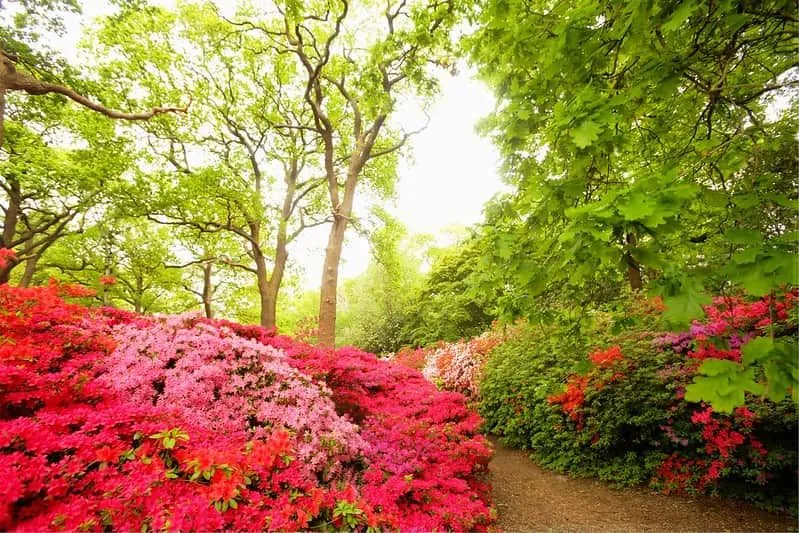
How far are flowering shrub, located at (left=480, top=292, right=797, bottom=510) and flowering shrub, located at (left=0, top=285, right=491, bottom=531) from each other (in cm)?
183

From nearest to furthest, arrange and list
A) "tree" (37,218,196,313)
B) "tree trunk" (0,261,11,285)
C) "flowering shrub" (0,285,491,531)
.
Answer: "flowering shrub" (0,285,491,531) → "tree trunk" (0,261,11,285) → "tree" (37,218,196,313)

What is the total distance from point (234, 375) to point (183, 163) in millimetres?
11244

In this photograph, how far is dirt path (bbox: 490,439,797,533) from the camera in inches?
152

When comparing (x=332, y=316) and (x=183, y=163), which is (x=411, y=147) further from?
(x=183, y=163)

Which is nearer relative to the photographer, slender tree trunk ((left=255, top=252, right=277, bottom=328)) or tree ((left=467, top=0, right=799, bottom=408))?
tree ((left=467, top=0, right=799, bottom=408))

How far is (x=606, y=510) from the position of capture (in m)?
4.41

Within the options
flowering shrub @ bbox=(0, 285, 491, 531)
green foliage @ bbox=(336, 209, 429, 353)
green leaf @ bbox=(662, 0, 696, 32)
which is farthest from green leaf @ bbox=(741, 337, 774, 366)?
green foliage @ bbox=(336, 209, 429, 353)

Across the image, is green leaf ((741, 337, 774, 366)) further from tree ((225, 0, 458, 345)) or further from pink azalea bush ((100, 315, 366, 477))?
tree ((225, 0, 458, 345))

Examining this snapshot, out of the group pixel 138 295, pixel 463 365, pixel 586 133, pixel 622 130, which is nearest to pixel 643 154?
pixel 622 130

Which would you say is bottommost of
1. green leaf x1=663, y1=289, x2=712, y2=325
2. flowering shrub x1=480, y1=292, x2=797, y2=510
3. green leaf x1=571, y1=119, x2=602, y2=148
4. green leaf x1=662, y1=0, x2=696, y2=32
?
flowering shrub x1=480, y1=292, x2=797, y2=510

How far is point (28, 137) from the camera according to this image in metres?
10.4

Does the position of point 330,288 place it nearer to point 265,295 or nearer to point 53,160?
point 265,295

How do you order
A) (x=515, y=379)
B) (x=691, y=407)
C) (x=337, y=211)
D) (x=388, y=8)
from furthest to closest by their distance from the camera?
1. (x=337, y=211)
2. (x=388, y=8)
3. (x=515, y=379)
4. (x=691, y=407)

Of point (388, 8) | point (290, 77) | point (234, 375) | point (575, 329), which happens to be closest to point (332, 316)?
point (234, 375)
